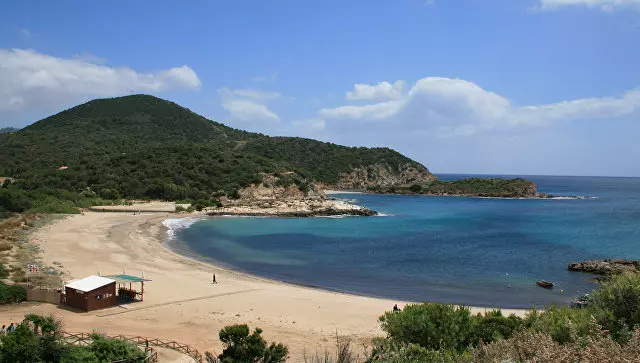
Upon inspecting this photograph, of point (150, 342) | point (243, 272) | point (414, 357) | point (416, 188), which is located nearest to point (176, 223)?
point (243, 272)

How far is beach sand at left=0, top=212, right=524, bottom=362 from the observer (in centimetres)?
2112

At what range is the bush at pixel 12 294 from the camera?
78.9ft

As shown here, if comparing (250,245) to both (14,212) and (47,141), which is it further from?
(47,141)

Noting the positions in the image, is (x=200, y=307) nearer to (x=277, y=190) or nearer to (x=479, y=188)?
(x=277, y=190)

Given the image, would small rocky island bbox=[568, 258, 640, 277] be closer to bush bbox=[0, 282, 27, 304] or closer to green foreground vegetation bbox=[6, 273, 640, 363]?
green foreground vegetation bbox=[6, 273, 640, 363]

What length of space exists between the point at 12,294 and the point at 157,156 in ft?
262

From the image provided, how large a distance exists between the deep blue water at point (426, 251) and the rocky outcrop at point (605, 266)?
50.5 inches

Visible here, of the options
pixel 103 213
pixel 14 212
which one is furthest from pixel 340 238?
pixel 14 212

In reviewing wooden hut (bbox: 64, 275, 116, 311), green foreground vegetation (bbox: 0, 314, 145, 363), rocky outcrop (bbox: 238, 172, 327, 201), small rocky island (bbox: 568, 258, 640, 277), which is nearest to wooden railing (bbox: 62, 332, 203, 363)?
green foreground vegetation (bbox: 0, 314, 145, 363)

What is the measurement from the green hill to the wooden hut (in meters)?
57.2

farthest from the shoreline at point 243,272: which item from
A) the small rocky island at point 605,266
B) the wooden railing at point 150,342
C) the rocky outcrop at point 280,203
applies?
the rocky outcrop at point 280,203

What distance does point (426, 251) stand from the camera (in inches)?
1858

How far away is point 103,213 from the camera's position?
6744 centimetres

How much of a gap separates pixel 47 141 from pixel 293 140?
80563 mm
